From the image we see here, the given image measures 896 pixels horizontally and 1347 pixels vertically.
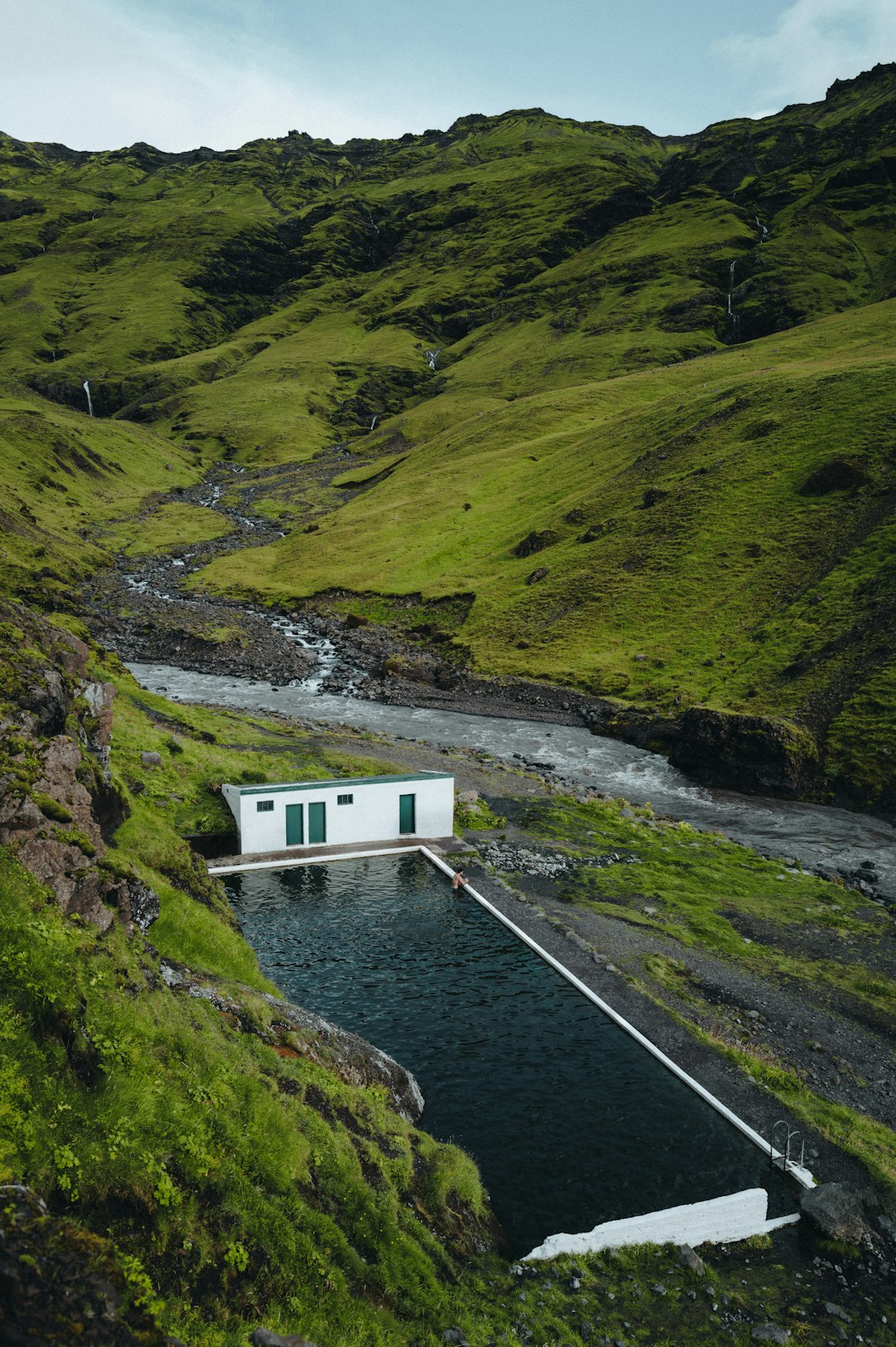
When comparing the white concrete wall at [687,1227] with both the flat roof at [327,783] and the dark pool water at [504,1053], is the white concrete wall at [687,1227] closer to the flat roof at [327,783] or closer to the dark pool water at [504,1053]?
the dark pool water at [504,1053]

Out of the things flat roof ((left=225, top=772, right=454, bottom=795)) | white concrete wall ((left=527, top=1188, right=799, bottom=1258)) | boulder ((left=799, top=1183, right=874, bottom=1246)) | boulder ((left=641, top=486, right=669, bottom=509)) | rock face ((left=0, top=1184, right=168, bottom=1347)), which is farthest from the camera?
boulder ((left=641, top=486, right=669, bottom=509))

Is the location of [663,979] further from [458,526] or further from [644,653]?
[458,526]

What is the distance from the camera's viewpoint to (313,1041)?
2216 cm

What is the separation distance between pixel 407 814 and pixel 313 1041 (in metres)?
25.0

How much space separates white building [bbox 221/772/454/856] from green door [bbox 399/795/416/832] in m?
0.05

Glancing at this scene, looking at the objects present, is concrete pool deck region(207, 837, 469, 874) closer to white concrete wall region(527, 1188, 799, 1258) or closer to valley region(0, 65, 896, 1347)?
valley region(0, 65, 896, 1347)

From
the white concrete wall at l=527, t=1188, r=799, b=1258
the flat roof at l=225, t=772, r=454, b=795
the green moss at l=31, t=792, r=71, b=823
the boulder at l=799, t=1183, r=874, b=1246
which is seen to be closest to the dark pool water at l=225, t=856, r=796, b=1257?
the boulder at l=799, t=1183, r=874, b=1246

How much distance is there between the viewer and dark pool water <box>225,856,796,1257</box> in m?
22.5

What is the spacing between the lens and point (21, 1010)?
1313 centimetres

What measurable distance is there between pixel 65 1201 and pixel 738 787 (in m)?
57.6

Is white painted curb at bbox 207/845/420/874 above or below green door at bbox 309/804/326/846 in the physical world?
below

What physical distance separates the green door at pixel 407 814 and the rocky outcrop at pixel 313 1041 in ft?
69.9

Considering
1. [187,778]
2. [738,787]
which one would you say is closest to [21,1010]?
[187,778]

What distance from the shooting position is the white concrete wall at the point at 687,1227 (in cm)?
1989
